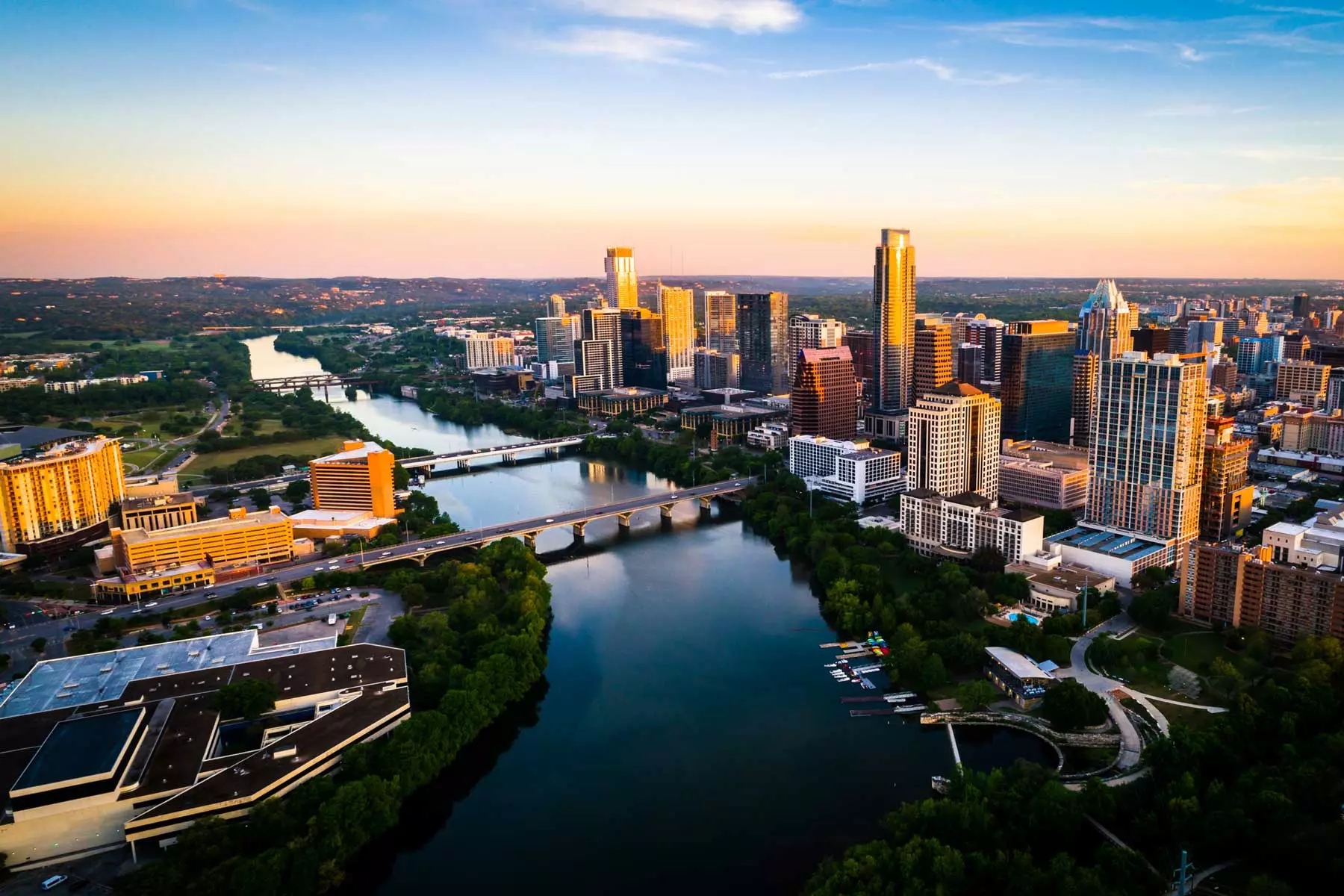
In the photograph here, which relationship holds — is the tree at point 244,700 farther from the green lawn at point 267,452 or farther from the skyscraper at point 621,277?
the skyscraper at point 621,277

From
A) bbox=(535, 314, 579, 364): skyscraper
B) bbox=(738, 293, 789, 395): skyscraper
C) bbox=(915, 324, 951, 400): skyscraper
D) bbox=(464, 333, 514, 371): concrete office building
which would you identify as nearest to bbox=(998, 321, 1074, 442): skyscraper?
bbox=(915, 324, 951, 400): skyscraper

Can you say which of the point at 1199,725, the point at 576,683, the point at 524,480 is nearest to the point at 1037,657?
the point at 1199,725

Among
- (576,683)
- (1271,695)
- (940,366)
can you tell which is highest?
(940,366)

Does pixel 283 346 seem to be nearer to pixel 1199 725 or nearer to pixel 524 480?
pixel 524 480

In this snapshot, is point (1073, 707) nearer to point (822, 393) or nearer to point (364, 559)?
point (364, 559)

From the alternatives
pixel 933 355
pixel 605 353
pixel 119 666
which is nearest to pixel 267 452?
pixel 605 353

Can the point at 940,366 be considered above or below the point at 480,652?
above

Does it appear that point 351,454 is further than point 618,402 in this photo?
No
